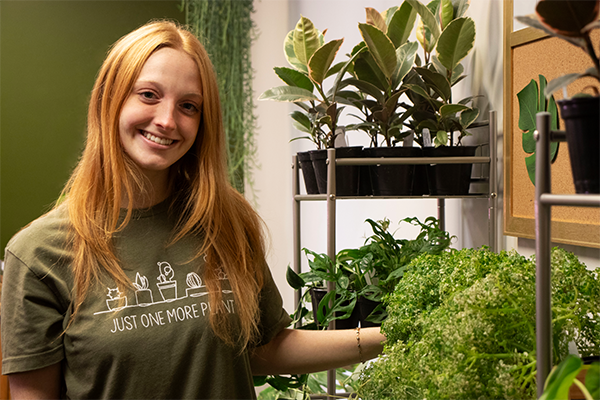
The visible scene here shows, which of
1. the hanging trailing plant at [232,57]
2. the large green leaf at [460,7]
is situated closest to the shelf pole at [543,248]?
the large green leaf at [460,7]

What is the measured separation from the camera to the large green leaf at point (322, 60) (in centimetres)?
125

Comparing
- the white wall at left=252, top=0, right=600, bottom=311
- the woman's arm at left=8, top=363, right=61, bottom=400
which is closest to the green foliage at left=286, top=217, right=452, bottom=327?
the white wall at left=252, top=0, right=600, bottom=311

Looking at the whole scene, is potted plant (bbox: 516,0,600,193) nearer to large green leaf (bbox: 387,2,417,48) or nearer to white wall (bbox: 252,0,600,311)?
white wall (bbox: 252,0,600,311)

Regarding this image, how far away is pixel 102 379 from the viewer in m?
0.97

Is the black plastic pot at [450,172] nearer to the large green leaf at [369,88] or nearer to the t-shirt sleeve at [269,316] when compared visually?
the large green leaf at [369,88]

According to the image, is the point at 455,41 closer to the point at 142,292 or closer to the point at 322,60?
the point at 322,60

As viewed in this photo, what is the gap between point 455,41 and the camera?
1.23 m

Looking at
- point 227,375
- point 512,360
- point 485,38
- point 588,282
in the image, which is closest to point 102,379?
point 227,375

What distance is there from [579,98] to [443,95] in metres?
0.82

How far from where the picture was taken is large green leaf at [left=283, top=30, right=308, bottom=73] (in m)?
1.40

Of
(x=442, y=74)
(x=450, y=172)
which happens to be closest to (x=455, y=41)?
(x=442, y=74)

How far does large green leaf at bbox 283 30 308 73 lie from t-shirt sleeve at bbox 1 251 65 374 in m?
0.82

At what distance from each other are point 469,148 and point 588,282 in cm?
67

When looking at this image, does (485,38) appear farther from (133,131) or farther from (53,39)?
(53,39)
